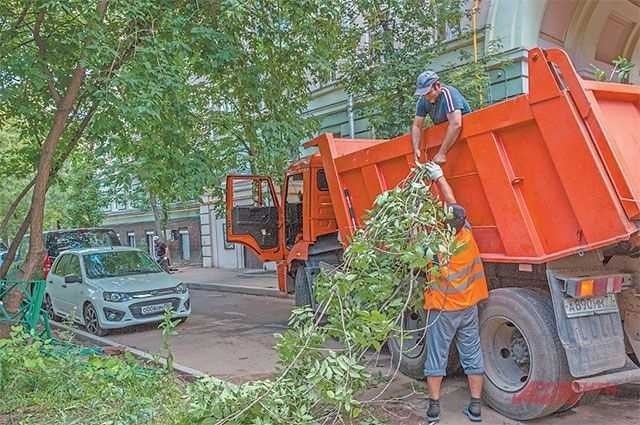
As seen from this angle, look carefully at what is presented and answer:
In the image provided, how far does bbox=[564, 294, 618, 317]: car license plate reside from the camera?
4594mm

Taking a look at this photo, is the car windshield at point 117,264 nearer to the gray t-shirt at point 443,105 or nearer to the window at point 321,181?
the window at point 321,181

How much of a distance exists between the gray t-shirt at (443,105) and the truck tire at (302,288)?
12.4ft

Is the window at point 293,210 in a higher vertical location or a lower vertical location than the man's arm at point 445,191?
higher

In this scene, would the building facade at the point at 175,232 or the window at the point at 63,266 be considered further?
the building facade at the point at 175,232

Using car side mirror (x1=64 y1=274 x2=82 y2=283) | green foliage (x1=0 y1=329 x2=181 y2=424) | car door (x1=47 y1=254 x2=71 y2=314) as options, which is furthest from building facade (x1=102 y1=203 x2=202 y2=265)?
green foliage (x1=0 y1=329 x2=181 y2=424)

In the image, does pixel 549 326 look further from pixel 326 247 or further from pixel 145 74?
pixel 145 74

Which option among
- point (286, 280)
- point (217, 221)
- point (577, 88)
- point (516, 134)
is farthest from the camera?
point (217, 221)

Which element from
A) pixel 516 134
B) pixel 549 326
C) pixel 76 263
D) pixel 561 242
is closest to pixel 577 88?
pixel 516 134

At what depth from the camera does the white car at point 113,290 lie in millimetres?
10000

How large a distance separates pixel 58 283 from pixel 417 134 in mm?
8527

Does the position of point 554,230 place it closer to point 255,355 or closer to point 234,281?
point 255,355

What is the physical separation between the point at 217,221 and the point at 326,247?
16936 millimetres

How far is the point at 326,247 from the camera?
8.55 meters

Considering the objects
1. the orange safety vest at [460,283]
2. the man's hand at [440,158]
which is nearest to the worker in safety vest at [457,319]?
the orange safety vest at [460,283]
